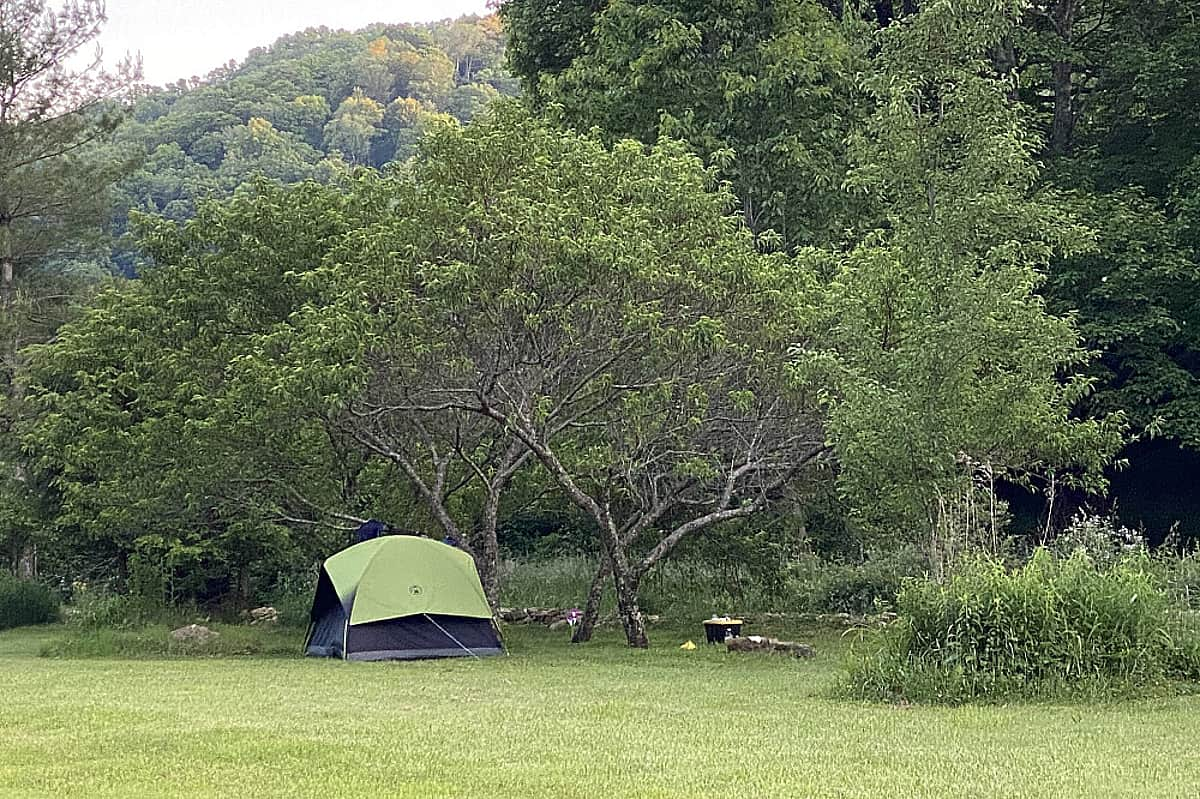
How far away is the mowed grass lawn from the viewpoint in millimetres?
6324

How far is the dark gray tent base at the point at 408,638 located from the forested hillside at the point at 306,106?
68.4 feet

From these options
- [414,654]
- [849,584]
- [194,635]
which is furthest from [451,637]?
[849,584]

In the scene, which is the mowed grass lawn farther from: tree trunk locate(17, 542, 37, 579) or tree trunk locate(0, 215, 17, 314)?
tree trunk locate(0, 215, 17, 314)

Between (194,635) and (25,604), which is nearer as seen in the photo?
(194,635)

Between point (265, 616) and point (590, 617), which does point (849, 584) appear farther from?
point (265, 616)

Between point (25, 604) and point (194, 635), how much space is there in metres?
7.83

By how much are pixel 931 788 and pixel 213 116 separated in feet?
168

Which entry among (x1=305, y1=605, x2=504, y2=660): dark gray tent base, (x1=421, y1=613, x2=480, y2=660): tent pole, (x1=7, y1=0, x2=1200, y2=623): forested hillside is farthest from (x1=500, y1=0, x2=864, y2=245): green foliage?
(x1=421, y1=613, x2=480, y2=660): tent pole

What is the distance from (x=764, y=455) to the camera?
15.9 meters

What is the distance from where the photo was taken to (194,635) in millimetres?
15984

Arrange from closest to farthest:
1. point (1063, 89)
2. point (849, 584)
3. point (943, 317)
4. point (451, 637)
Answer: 1. point (943, 317)
2. point (451, 637)
3. point (849, 584)
4. point (1063, 89)

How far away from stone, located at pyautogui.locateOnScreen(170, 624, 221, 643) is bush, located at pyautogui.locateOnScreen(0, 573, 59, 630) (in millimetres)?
7055

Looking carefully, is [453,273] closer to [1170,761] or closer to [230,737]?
[230,737]

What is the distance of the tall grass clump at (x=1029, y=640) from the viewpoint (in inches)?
377
